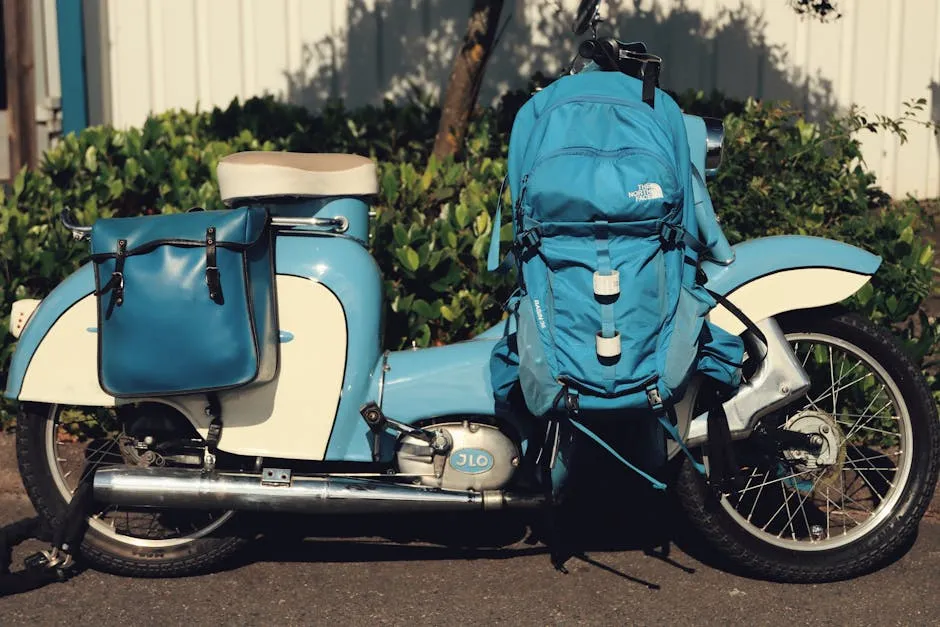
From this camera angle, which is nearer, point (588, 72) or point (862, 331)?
point (588, 72)

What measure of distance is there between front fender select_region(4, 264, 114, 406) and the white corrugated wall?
13.7 feet

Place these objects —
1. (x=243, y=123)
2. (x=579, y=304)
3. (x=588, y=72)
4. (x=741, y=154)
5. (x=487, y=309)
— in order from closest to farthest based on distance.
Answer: (x=579, y=304) < (x=588, y=72) < (x=487, y=309) < (x=741, y=154) < (x=243, y=123)

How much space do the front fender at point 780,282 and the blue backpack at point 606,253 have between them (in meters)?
0.30

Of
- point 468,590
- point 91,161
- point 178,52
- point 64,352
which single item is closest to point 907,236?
point 468,590

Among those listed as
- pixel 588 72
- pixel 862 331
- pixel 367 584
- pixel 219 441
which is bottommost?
pixel 367 584

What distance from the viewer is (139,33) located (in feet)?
24.4

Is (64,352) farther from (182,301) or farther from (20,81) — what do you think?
(20,81)

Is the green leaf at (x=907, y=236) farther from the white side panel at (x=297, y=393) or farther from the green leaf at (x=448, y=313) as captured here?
the white side panel at (x=297, y=393)

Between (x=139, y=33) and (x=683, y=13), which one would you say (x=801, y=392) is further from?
(x=139, y=33)

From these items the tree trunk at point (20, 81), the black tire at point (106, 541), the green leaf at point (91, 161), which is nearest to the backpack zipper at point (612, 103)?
the black tire at point (106, 541)

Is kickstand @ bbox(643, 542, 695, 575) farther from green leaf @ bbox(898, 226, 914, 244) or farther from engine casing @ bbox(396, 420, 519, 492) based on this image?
green leaf @ bbox(898, 226, 914, 244)

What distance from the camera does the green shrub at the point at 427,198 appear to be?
4.36m

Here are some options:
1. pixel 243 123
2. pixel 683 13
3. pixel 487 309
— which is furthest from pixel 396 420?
pixel 683 13

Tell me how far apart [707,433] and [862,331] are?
525 millimetres
